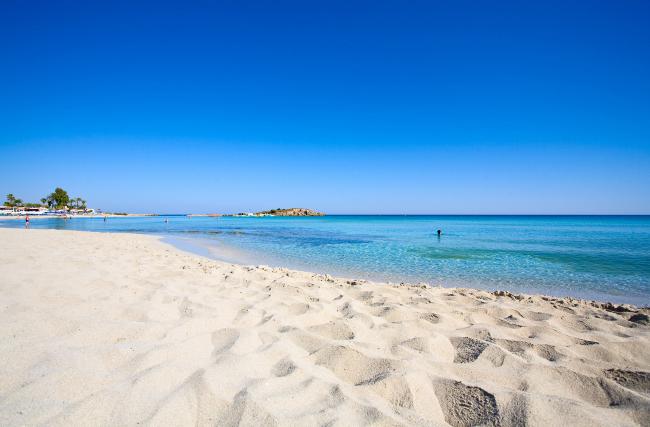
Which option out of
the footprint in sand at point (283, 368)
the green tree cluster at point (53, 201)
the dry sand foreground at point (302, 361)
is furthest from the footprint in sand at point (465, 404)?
the green tree cluster at point (53, 201)

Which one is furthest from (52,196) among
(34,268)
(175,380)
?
(175,380)

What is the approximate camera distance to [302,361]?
2.87 metres

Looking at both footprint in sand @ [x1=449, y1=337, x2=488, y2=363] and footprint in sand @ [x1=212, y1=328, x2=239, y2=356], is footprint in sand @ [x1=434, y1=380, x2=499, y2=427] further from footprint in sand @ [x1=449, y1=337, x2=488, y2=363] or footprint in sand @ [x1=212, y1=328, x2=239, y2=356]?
footprint in sand @ [x1=212, y1=328, x2=239, y2=356]

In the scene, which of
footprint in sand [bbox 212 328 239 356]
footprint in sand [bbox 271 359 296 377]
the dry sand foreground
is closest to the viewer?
the dry sand foreground

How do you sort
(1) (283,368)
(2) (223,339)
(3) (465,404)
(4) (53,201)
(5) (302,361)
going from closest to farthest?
1. (3) (465,404)
2. (1) (283,368)
3. (5) (302,361)
4. (2) (223,339)
5. (4) (53,201)

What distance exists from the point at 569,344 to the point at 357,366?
2.71 metres

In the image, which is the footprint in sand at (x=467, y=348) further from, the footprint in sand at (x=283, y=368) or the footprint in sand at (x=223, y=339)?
the footprint in sand at (x=223, y=339)

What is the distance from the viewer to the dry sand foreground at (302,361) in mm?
2123

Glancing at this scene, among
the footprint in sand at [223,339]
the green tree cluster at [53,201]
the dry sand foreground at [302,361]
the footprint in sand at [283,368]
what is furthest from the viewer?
the green tree cluster at [53,201]

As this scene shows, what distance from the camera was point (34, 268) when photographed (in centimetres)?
671

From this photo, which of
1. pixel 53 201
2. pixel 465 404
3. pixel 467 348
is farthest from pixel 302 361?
pixel 53 201

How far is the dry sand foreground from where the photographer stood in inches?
83.6

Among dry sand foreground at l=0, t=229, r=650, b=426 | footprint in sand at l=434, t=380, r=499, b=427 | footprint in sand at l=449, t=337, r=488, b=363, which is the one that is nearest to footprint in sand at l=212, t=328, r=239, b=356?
dry sand foreground at l=0, t=229, r=650, b=426

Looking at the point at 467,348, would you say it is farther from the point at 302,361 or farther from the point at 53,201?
the point at 53,201
